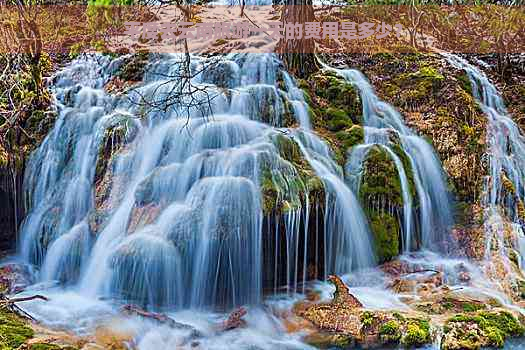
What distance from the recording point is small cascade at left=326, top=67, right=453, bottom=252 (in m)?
6.55

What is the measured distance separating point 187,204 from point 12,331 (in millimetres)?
2175

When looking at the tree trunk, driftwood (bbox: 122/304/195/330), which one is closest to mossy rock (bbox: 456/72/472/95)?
the tree trunk

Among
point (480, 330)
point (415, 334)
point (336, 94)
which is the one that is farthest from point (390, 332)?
point (336, 94)

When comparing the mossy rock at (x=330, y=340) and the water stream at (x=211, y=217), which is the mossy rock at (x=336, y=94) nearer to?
the water stream at (x=211, y=217)

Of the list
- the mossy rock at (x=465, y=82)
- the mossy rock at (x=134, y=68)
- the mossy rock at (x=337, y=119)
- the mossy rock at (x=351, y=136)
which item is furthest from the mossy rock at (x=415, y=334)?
the mossy rock at (x=134, y=68)

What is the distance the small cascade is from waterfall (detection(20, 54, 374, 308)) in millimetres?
587

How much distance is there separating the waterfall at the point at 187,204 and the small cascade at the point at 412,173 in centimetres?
59

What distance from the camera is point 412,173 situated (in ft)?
22.5

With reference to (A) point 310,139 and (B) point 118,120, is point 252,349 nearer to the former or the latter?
(A) point 310,139

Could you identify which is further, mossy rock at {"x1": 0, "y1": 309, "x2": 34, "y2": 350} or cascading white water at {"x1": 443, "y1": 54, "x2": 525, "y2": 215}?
cascading white water at {"x1": 443, "y1": 54, "x2": 525, "y2": 215}

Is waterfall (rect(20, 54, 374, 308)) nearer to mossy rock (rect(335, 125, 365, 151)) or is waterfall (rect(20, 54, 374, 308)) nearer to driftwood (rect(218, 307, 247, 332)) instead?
driftwood (rect(218, 307, 247, 332))

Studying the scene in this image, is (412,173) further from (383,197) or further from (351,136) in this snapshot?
(351,136)

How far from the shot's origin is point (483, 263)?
6109 millimetres

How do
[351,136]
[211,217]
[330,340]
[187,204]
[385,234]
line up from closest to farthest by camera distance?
[330,340] → [211,217] → [187,204] → [385,234] → [351,136]
